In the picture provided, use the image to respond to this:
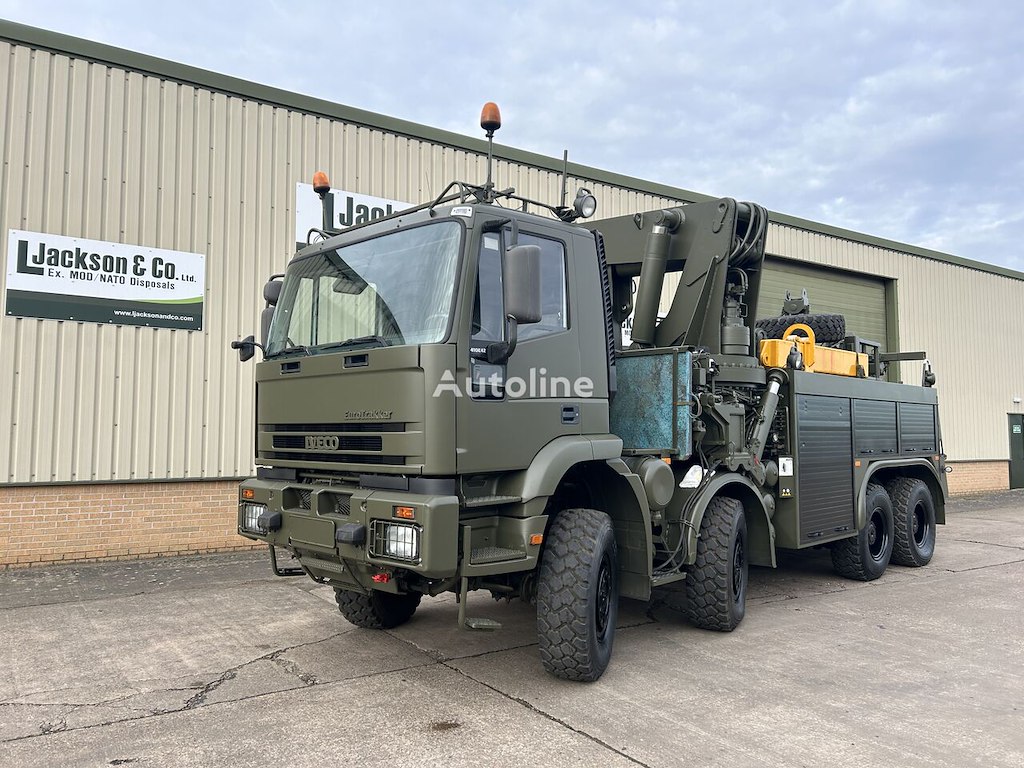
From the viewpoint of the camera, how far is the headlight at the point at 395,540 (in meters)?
3.89

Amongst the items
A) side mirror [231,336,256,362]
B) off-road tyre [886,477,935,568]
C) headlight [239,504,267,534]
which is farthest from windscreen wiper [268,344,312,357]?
off-road tyre [886,477,935,568]

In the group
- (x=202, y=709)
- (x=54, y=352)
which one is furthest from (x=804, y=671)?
(x=54, y=352)

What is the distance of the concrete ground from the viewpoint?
12.1ft

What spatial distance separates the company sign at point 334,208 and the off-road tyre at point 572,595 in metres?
6.36

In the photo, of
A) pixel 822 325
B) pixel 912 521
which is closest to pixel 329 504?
pixel 822 325

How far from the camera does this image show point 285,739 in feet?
12.4

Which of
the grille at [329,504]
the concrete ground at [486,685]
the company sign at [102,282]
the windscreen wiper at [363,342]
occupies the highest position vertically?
the company sign at [102,282]

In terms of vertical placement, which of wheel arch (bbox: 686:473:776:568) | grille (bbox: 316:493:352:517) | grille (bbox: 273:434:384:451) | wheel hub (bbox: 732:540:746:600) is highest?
grille (bbox: 273:434:384:451)

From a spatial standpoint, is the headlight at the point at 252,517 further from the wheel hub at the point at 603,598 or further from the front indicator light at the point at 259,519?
the wheel hub at the point at 603,598

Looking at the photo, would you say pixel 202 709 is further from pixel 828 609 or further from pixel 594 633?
pixel 828 609

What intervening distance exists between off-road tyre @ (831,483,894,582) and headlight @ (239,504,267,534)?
6023 mm

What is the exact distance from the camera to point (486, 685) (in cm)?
462

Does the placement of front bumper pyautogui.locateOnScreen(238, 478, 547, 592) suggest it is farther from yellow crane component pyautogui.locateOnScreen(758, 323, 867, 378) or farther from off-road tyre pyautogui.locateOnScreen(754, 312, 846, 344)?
off-road tyre pyautogui.locateOnScreen(754, 312, 846, 344)

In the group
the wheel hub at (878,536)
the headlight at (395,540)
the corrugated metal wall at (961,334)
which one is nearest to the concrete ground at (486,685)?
the headlight at (395,540)
